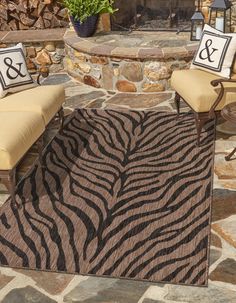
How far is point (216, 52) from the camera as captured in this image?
4758 millimetres

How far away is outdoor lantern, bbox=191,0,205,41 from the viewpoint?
5941 mm

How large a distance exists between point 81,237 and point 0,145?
999 millimetres

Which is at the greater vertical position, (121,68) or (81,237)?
(121,68)

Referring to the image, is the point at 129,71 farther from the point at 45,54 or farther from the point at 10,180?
the point at 10,180

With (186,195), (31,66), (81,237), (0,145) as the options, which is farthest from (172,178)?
(31,66)

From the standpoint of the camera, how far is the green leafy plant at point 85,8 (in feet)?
Answer: 19.8

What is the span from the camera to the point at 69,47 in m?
6.27

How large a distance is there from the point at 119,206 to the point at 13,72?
6.37ft

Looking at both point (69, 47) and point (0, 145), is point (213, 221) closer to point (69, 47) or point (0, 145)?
point (0, 145)

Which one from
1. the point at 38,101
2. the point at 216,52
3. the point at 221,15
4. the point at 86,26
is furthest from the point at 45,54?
the point at 216,52

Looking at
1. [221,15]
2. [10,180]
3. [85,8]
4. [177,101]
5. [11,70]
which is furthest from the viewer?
[221,15]

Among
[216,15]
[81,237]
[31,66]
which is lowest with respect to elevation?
[81,237]

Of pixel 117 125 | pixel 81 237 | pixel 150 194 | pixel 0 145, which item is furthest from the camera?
pixel 117 125

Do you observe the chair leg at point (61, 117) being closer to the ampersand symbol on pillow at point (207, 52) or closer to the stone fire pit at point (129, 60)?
the stone fire pit at point (129, 60)
